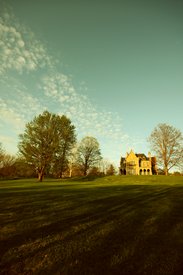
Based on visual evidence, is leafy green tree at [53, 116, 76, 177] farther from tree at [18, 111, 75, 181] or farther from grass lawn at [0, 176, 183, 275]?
grass lawn at [0, 176, 183, 275]

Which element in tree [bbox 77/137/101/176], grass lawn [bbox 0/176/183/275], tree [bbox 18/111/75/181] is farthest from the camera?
tree [bbox 77/137/101/176]

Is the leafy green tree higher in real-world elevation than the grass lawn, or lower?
higher

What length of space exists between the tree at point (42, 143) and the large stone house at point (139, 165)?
42.3 meters

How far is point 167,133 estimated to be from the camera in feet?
157

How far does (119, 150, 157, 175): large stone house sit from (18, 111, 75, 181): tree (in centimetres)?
4235

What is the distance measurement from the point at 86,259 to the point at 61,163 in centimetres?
3860

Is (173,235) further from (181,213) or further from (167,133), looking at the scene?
(167,133)

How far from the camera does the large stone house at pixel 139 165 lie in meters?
72.5

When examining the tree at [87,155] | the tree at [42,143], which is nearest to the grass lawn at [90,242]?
the tree at [42,143]

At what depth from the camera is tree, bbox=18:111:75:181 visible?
37906mm

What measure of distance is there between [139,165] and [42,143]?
160 feet

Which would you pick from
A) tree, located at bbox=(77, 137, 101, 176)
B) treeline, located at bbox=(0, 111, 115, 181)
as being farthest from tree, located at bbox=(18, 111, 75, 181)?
tree, located at bbox=(77, 137, 101, 176)

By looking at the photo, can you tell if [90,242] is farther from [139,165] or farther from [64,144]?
[139,165]

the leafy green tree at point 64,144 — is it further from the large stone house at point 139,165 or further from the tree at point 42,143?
the large stone house at point 139,165
